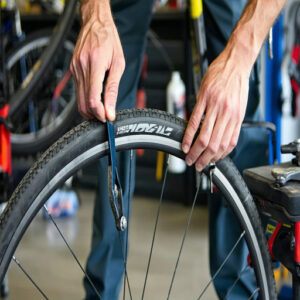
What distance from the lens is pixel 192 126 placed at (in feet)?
2.75

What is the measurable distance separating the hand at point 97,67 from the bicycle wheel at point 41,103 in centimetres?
158

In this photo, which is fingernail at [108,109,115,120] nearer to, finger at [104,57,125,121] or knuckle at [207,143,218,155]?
finger at [104,57,125,121]

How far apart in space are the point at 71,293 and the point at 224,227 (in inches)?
26.4

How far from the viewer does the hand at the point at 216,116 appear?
0.83 metres

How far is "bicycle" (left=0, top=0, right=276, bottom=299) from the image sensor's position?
2.37 ft

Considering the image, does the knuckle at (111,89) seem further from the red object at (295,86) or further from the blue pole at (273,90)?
the red object at (295,86)

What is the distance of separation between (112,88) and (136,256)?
1.34 metres

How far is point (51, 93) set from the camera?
2582mm


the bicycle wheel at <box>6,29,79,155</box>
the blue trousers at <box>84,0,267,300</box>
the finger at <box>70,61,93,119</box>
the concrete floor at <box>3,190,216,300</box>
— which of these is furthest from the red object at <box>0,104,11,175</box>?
the finger at <box>70,61,93,119</box>

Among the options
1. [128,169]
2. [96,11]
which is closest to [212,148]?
[96,11]

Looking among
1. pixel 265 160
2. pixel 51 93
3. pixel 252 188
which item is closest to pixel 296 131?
pixel 51 93

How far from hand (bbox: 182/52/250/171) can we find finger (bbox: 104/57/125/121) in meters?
0.12

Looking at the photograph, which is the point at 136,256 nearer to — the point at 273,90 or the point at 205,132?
the point at 273,90

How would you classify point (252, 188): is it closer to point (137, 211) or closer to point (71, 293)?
point (71, 293)
